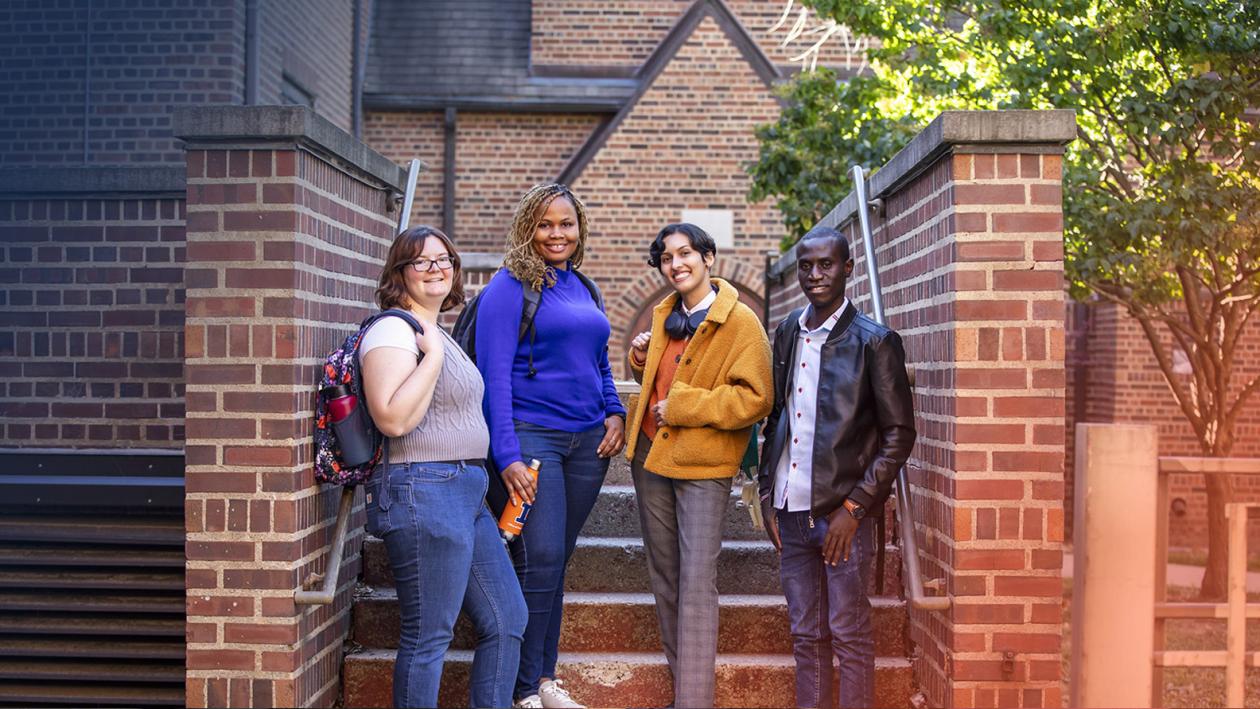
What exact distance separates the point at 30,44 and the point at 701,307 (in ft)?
24.7

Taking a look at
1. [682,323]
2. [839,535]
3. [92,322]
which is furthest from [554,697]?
[92,322]

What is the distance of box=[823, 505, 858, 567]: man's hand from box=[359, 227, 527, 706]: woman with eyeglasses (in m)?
0.98

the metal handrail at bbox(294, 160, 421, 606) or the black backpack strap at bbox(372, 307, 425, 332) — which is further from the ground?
the black backpack strap at bbox(372, 307, 425, 332)

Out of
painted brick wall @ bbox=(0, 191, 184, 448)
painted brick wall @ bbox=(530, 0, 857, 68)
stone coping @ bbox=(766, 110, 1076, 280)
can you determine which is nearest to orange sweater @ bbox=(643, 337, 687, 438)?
stone coping @ bbox=(766, 110, 1076, 280)

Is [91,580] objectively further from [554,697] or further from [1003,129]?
[1003,129]

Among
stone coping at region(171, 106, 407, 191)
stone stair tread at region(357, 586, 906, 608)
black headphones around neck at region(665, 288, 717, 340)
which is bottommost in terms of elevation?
stone stair tread at region(357, 586, 906, 608)

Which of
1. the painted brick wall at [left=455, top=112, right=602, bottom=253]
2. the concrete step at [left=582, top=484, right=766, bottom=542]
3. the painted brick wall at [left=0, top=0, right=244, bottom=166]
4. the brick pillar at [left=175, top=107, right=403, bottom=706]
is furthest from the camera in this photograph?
the painted brick wall at [left=455, top=112, right=602, bottom=253]

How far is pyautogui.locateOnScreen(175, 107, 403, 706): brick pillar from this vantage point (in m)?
3.62

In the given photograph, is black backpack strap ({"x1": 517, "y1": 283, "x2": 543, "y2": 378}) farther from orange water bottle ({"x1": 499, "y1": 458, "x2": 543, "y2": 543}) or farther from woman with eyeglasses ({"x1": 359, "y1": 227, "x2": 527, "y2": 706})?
orange water bottle ({"x1": 499, "y1": 458, "x2": 543, "y2": 543})

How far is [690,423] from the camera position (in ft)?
12.2

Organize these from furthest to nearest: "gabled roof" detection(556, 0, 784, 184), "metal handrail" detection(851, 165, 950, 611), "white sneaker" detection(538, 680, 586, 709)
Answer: "gabled roof" detection(556, 0, 784, 184)
"white sneaker" detection(538, 680, 586, 709)
"metal handrail" detection(851, 165, 950, 611)

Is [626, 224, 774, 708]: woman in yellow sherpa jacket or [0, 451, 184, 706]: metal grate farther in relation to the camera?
[0, 451, 184, 706]: metal grate

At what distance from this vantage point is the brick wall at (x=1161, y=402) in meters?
12.0

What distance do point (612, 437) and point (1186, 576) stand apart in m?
8.37
